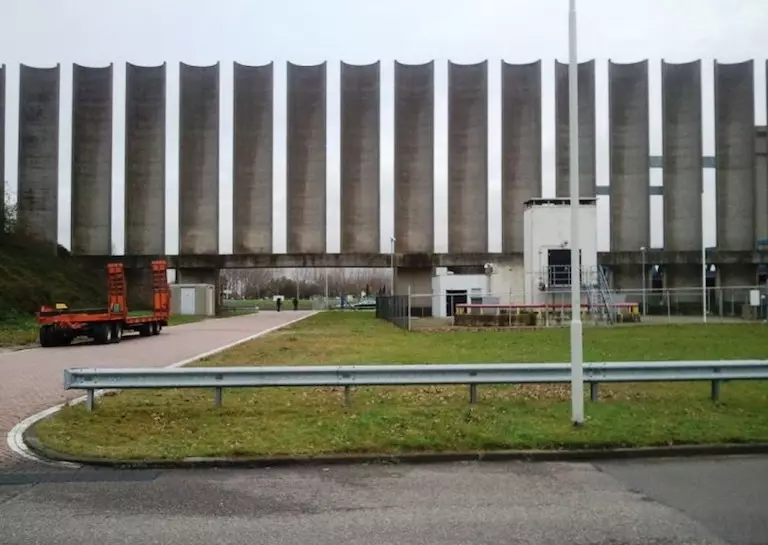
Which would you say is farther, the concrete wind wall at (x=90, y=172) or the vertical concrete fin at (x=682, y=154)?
the vertical concrete fin at (x=682, y=154)

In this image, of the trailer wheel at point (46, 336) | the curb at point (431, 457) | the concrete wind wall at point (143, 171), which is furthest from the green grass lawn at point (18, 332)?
the concrete wind wall at point (143, 171)

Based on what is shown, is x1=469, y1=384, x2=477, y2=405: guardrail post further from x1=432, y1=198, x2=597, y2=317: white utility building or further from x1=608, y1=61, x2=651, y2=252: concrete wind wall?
x1=608, y1=61, x2=651, y2=252: concrete wind wall

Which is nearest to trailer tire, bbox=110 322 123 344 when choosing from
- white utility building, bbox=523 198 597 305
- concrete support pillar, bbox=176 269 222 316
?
white utility building, bbox=523 198 597 305

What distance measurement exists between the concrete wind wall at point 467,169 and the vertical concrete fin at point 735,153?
712 inches

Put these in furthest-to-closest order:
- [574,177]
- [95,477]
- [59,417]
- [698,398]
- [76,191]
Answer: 1. [76,191]
2. [698,398]
3. [59,417]
4. [574,177]
5. [95,477]

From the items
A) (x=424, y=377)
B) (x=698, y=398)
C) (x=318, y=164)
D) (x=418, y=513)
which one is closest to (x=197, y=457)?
(x=418, y=513)

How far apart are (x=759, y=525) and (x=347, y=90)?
5374cm

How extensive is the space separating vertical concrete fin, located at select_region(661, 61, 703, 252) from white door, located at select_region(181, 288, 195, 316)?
1412 inches

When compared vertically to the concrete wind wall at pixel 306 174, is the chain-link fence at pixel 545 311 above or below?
below

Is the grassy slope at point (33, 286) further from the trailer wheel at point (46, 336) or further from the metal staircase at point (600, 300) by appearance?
the metal staircase at point (600, 300)

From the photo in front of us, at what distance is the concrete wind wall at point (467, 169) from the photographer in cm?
5562

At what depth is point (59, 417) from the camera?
987 centimetres

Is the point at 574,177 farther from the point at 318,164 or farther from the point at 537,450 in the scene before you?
the point at 318,164

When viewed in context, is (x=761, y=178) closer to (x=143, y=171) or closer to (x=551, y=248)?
(x=551, y=248)
